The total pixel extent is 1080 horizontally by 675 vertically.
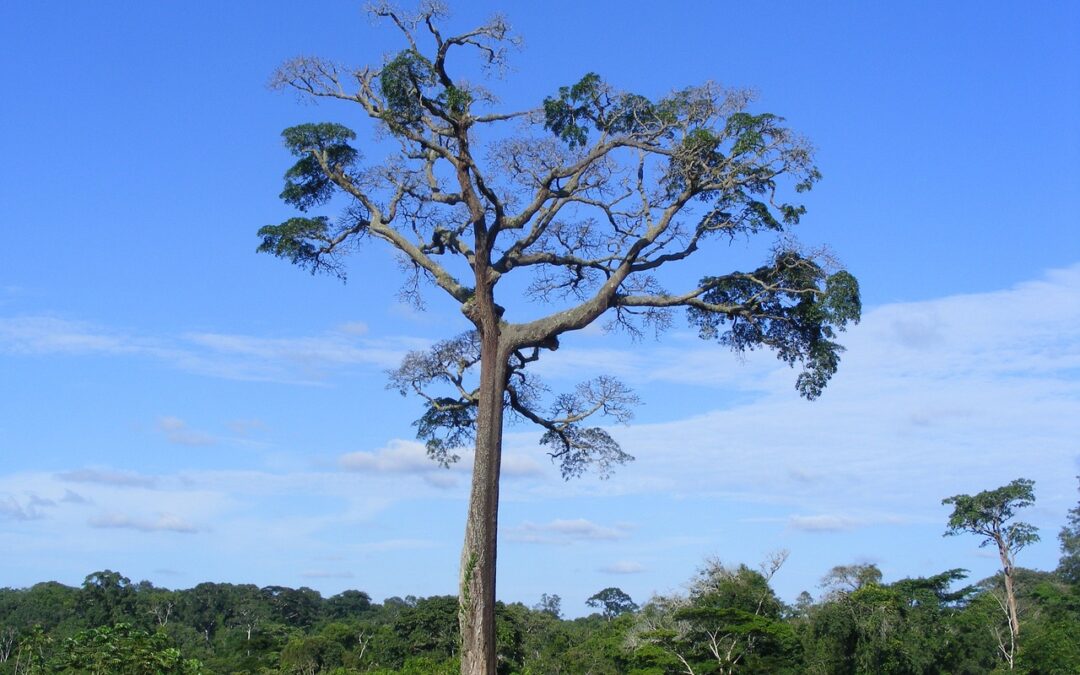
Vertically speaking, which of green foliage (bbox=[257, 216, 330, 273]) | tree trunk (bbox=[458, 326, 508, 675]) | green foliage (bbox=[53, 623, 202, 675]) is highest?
green foliage (bbox=[257, 216, 330, 273])

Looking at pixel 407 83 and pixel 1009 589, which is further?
pixel 1009 589

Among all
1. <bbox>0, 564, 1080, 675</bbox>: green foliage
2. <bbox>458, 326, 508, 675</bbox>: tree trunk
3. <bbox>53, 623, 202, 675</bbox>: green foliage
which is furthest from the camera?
<bbox>0, 564, 1080, 675</bbox>: green foliage

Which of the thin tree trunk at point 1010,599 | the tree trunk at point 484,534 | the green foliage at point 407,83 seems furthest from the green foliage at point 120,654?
the thin tree trunk at point 1010,599

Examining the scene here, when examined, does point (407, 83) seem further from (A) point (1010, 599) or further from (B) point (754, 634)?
(A) point (1010, 599)

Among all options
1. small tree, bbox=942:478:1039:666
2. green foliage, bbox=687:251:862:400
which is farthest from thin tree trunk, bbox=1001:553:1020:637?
→ green foliage, bbox=687:251:862:400

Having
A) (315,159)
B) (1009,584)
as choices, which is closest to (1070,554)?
(1009,584)

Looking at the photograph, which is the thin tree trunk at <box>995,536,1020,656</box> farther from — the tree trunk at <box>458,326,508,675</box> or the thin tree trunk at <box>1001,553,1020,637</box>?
the tree trunk at <box>458,326,508,675</box>

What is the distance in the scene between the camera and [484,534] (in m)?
10.5

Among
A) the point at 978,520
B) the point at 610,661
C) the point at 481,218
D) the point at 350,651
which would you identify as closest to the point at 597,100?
the point at 481,218

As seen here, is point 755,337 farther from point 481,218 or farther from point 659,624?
point 659,624

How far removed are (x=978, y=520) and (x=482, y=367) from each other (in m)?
32.2

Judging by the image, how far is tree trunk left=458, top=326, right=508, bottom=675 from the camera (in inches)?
401

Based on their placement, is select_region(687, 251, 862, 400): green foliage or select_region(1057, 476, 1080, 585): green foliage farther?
select_region(1057, 476, 1080, 585): green foliage

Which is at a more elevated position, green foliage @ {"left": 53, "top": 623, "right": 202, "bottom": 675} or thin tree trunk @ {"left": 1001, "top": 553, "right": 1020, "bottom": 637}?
thin tree trunk @ {"left": 1001, "top": 553, "right": 1020, "bottom": 637}
